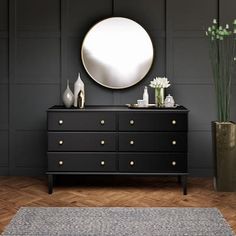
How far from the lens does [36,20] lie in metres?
4.22

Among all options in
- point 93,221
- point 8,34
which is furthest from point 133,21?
point 93,221

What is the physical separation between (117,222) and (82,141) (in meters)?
0.96

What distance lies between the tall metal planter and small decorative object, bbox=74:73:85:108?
1.11 meters

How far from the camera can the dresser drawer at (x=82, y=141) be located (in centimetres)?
374

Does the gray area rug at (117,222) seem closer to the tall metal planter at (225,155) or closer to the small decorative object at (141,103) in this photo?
the tall metal planter at (225,155)

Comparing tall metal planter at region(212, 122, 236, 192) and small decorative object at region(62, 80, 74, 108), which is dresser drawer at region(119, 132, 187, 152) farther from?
small decorative object at region(62, 80, 74, 108)

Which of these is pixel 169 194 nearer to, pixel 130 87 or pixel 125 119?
pixel 125 119

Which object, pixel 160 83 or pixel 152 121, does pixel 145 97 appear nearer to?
pixel 160 83

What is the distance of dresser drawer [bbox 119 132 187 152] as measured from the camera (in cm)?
373

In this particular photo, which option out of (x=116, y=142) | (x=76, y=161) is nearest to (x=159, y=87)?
(x=116, y=142)

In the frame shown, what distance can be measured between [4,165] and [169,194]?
5.20 feet

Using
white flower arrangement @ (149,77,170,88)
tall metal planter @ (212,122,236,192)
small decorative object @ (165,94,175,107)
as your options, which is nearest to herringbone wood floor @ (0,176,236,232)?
tall metal planter @ (212,122,236,192)

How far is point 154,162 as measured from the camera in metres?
3.75

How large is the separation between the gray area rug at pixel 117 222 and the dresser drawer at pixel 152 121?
0.73 m
